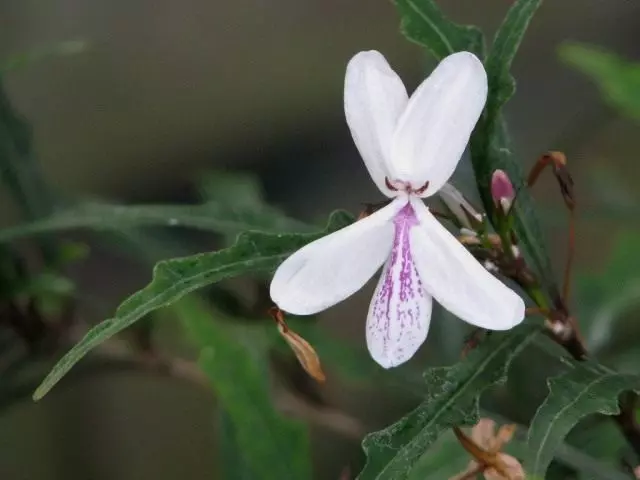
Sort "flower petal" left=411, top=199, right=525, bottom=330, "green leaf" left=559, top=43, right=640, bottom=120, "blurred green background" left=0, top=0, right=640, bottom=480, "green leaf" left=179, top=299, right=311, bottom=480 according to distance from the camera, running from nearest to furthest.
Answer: "flower petal" left=411, top=199, right=525, bottom=330, "green leaf" left=179, top=299, right=311, bottom=480, "green leaf" left=559, top=43, right=640, bottom=120, "blurred green background" left=0, top=0, right=640, bottom=480

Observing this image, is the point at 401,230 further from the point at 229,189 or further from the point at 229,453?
the point at 229,189

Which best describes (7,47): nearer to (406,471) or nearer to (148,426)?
(148,426)

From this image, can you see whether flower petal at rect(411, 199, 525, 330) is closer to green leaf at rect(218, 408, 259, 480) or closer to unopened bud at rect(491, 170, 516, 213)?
unopened bud at rect(491, 170, 516, 213)

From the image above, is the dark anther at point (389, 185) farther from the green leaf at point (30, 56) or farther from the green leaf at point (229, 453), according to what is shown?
the green leaf at point (30, 56)

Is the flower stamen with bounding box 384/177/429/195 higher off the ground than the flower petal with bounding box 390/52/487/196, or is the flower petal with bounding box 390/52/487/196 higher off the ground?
the flower petal with bounding box 390/52/487/196

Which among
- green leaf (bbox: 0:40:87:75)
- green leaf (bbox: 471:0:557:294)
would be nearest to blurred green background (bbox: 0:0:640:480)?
green leaf (bbox: 0:40:87:75)

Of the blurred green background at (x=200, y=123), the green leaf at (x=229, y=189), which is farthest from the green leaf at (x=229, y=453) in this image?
the blurred green background at (x=200, y=123)

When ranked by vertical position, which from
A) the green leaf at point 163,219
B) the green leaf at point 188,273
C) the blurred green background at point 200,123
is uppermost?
the green leaf at point 188,273
